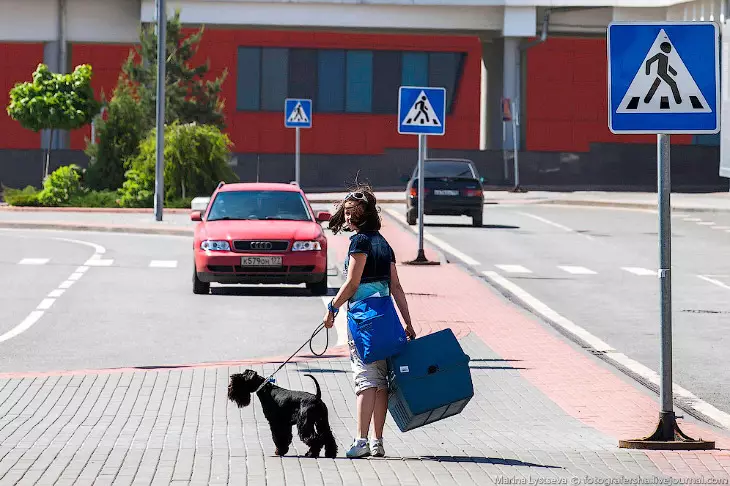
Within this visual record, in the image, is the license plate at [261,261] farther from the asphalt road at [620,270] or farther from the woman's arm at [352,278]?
the woman's arm at [352,278]

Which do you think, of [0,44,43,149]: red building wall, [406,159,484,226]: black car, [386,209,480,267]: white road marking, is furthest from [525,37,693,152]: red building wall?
[386,209,480,267]: white road marking

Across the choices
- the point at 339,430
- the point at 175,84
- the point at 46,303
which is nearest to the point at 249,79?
the point at 175,84

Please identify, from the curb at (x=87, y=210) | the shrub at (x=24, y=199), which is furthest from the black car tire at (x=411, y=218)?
the shrub at (x=24, y=199)

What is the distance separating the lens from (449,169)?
38.7 m

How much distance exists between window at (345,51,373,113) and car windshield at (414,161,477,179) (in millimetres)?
30741

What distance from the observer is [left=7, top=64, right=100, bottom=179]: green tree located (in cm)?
5056

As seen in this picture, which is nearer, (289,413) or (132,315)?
(289,413)

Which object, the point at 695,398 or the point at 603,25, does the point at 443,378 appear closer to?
the point at 695,398

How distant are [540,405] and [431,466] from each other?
10.9 ft

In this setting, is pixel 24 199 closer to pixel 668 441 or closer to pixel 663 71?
pixel 663 71

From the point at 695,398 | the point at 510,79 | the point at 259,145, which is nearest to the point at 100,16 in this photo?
the point at 259,145

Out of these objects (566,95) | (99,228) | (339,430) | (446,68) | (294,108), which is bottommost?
(339,430)

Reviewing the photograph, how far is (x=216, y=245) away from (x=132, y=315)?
2537 mm

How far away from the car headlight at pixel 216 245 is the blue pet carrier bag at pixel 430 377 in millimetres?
12190
